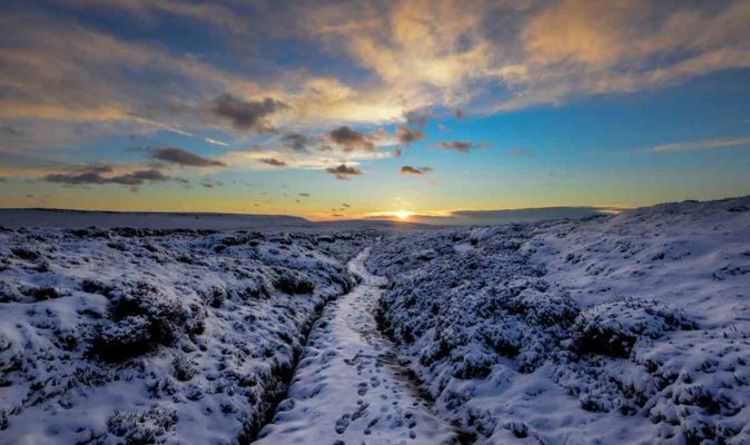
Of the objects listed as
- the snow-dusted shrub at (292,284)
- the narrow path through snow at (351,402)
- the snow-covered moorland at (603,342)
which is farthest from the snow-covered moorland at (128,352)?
the snow-covered moorland at (603,342)

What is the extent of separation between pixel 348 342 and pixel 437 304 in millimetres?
5107

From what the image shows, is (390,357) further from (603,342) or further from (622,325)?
(622,325)

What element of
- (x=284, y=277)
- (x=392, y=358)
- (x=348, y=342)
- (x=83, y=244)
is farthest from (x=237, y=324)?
(x=83, y=244)

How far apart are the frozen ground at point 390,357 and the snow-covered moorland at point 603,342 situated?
0.05 meters

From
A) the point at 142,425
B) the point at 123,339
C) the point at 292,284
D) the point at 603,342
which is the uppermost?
the point at 123,339

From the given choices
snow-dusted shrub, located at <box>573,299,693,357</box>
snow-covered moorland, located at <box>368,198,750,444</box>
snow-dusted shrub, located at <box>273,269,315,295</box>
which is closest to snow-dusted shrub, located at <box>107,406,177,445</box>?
snow-covered moorland, located at <box>368,198,750,444</box>

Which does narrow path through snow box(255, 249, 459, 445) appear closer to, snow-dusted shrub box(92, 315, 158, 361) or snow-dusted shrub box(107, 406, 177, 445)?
snow-dusted shrub box(107, 406, 177, 445)

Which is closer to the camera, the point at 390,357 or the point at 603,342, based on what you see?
the point at 603,342

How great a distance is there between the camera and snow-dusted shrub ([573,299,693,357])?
10195mm

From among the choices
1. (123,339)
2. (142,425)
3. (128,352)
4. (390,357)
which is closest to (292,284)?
(390,357)

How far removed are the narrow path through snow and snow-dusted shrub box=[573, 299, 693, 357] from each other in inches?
209

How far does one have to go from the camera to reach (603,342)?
35.3ft

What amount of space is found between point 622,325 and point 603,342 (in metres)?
0.74

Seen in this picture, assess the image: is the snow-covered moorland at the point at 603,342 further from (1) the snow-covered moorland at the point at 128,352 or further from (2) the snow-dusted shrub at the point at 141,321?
(2) the snow-dusted shrub at the point at 141,321
